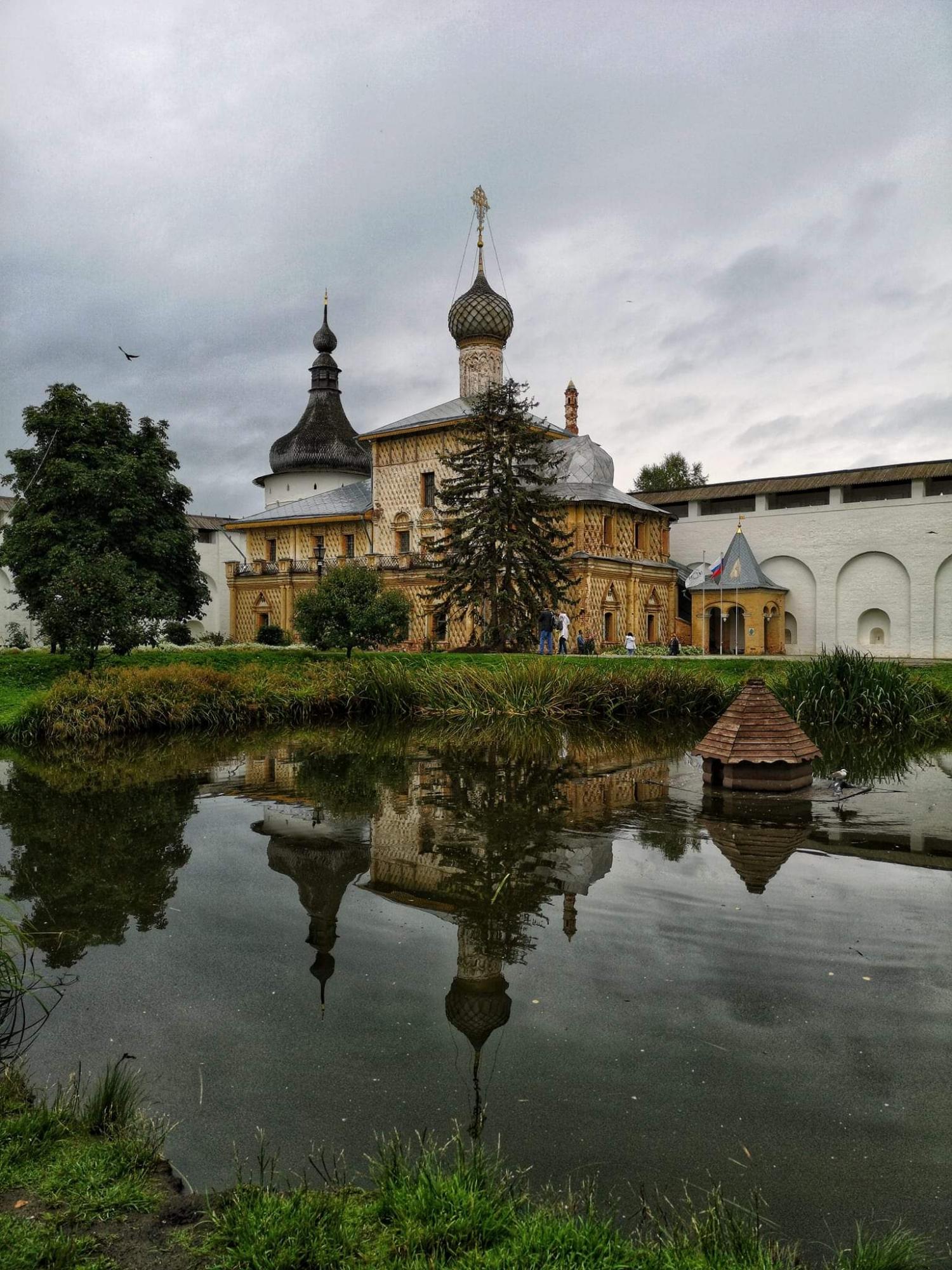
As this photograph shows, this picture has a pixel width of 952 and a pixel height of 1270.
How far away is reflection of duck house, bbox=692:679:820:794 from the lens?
26.6 ft

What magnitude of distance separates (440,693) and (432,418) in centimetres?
1894

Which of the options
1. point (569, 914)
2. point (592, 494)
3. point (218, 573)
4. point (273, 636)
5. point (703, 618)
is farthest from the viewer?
point (218, 573)

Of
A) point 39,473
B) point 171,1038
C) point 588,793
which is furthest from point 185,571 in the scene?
point 171,1038

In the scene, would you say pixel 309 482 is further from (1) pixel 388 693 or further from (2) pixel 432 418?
(1) pixel 388 693

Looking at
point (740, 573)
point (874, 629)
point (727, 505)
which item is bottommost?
point (874, 629)

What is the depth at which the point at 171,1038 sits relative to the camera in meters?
3.33

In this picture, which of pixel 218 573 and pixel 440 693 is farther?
pixel 218 573

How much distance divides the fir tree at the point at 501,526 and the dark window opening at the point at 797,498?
1261 cm

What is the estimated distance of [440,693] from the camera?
15.8 m

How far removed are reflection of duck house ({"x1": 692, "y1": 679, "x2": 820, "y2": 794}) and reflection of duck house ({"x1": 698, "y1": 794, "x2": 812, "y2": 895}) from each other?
1.21 feet

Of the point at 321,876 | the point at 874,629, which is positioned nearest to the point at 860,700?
the point at 321,876

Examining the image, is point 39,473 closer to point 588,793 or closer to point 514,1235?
point 588,793

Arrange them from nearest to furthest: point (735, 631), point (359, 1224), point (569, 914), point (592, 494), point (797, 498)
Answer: point (359, 1224) < point (569, 914) < point (592, 494) < point (735, 631) < point (797, 498)

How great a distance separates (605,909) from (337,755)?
22.6ft
